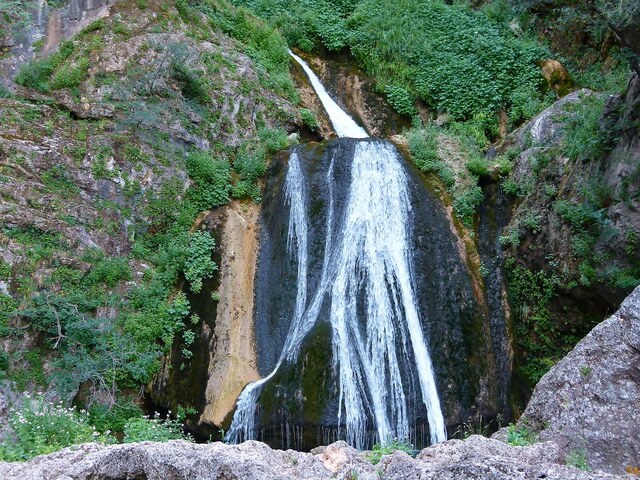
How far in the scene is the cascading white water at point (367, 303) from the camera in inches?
301

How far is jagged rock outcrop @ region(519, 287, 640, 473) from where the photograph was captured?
407 cm

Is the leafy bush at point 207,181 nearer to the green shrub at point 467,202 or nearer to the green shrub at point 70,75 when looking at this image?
the green shrub at point 70,75

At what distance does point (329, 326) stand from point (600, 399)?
4.35m

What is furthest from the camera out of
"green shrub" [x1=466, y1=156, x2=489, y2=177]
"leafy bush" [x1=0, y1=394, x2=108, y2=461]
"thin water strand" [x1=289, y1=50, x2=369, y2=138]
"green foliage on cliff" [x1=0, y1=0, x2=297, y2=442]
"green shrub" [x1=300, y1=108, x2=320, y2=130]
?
"thin water strand" [x1=289, y1=50, x2=369, y2=138]

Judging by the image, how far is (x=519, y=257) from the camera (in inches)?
405

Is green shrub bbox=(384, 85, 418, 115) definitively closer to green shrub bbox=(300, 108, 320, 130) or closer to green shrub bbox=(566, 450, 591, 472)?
green shrub bbox=(300, 108, 320, 130)

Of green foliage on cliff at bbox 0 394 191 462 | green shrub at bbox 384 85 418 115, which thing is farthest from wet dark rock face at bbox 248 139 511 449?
green shrub at bbox 384 85 418 115

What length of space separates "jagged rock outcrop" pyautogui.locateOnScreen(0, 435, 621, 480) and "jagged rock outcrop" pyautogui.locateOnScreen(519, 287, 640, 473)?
70 cm

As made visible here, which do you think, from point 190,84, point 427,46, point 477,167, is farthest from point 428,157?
point 427,46

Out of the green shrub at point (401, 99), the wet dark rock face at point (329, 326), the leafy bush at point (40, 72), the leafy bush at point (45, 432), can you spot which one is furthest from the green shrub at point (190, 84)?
the leafy bush at point (45, 432)

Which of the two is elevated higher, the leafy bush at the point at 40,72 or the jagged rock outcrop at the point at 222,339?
the leafy bush at the point at 40,72

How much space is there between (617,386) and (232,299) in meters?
6.41

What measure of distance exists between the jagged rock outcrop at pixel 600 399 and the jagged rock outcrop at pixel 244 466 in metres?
0.70

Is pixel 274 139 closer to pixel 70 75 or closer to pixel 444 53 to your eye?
pixel 70 75
